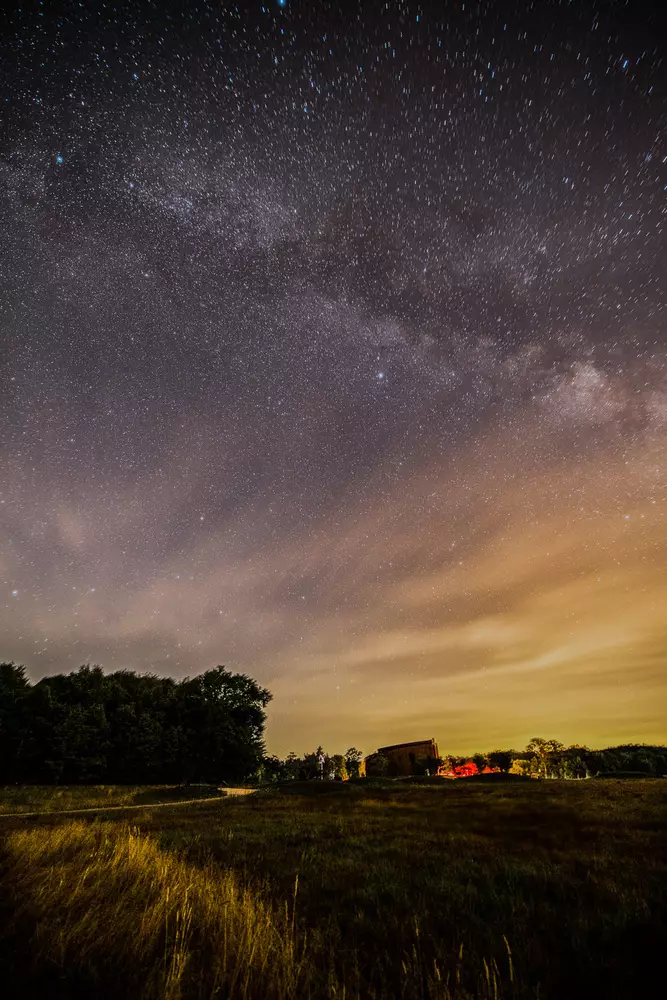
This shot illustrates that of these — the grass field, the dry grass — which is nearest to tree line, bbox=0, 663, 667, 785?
the grass field

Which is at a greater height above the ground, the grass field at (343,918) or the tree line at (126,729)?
the tree line at (126,729)

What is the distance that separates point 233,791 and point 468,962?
1941 inches

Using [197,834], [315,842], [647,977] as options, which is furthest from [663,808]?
[647,977]

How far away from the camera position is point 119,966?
4426mm

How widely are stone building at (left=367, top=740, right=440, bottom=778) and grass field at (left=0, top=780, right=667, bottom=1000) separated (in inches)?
4039

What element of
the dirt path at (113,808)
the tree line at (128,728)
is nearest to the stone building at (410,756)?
the tree line at (128,728)

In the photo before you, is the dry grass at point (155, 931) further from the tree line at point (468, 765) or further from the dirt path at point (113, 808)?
the tree line at point (468, 765)

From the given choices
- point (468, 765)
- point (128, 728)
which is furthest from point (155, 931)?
point (468, 765)

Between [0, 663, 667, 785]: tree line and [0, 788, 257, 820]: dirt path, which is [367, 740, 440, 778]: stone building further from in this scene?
[0, 788, 257, 820]: dirt path

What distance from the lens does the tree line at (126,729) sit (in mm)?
49750

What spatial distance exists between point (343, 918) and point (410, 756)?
114 metres

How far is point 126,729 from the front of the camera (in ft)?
181

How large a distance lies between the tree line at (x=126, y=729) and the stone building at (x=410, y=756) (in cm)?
5264

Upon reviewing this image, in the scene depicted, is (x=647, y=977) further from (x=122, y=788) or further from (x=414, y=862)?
(x=122, y=788)
